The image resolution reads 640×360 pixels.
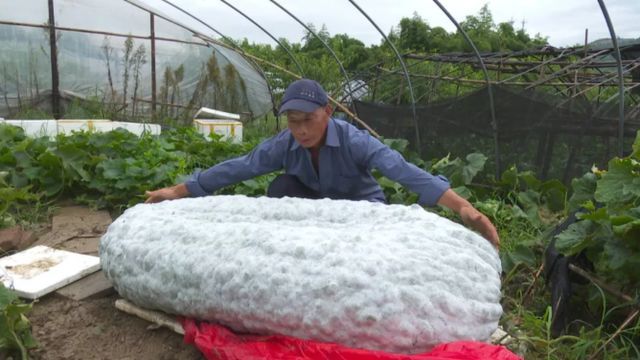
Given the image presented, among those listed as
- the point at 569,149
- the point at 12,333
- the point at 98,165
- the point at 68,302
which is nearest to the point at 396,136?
the point at 569,149

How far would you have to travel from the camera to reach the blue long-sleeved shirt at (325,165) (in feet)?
9.62

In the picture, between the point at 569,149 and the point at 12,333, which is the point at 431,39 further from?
the point at 12,333

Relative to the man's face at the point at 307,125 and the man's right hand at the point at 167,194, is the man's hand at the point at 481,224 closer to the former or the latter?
the man's face at the point at 307,125

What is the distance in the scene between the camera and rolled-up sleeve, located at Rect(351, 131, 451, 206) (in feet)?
8.45

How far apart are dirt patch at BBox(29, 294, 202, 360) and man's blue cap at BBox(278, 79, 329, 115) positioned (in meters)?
1.16

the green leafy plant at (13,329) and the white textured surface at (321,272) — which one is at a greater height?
the white textured surface at (321,272)

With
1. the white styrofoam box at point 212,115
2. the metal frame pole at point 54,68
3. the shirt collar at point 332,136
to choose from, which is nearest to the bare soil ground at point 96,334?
the shirt collar at point 332,136

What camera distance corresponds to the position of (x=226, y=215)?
250cm

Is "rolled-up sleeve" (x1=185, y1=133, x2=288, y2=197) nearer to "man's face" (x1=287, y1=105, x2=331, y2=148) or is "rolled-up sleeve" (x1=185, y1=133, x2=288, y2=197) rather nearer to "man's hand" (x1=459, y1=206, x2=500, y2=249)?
"man's face" (x1=287, y1=105, x2=331, y2=148)

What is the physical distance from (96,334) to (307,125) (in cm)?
133

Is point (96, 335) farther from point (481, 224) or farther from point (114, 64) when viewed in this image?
point (114, 64)

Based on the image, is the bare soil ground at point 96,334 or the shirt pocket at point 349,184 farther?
the shirt pocket at point 349,184

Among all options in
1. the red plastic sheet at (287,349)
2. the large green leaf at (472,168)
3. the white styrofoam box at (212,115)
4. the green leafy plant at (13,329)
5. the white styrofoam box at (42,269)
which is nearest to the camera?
the red plastic sheet at (287,349)

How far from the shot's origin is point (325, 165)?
2.99 metres
